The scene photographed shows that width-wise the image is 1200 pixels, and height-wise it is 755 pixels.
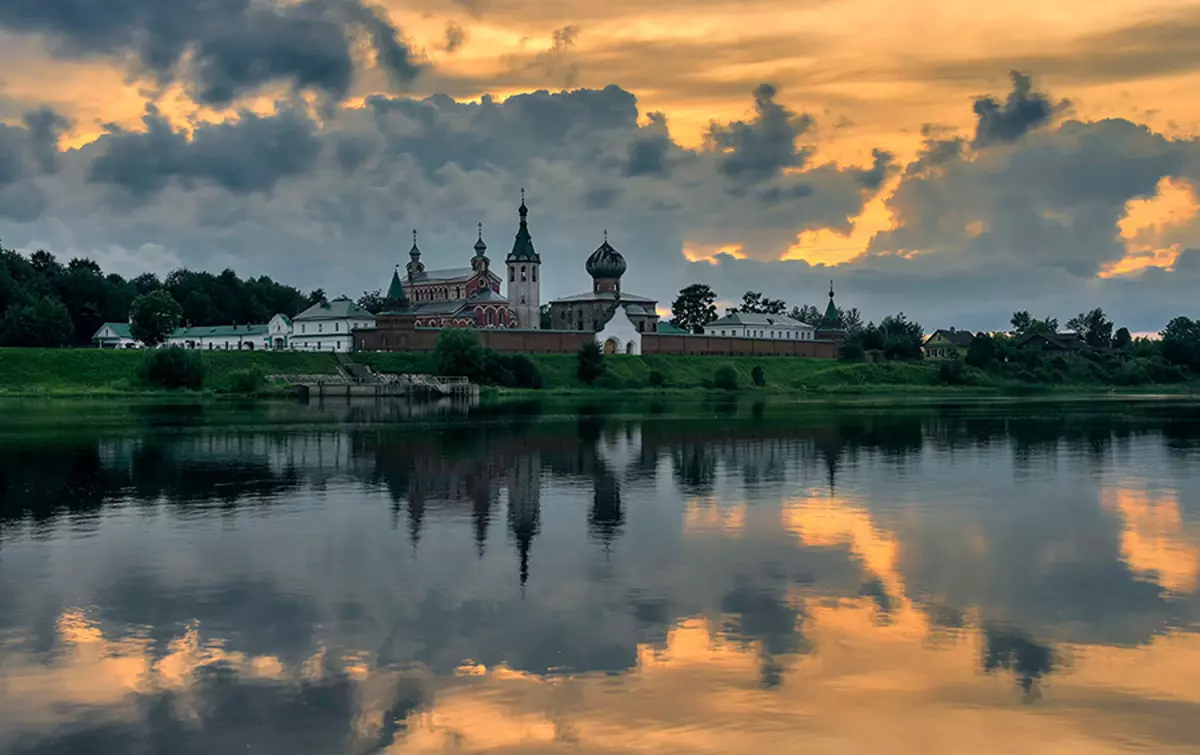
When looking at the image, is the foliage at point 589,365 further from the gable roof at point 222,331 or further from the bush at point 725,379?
the gable roof at point 222,331

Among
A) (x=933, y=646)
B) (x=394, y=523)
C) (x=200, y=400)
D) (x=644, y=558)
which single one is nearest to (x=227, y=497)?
(x=394, y=523)

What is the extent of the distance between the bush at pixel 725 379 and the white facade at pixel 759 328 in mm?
29416

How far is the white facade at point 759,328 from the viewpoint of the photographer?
13325 centimetres

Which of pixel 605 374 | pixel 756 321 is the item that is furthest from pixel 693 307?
pixel 605 374

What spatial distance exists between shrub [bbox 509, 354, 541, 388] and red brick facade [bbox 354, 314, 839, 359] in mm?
5620

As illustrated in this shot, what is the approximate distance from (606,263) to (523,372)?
3501 centimetres

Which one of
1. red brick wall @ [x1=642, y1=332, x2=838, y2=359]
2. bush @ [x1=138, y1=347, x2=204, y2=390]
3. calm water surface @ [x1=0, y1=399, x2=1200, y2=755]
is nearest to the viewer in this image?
calm water surface @ [x1=0, y1=399, x2=1200, y2=755]

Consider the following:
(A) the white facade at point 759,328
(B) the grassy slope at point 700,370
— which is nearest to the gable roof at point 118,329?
(B) the grassy slope at point 700,370

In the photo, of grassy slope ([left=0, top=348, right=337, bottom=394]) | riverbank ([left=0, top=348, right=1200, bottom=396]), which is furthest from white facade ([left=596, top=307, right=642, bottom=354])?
grassy slope ([left=0, top=348, right=337, bottom=394])

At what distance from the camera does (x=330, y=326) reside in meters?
106

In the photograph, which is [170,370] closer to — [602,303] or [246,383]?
[246,383]

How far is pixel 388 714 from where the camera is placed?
13.3m

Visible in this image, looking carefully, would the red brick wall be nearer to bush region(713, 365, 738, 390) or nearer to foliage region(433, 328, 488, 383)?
bush region(713, 365, 738, 390)

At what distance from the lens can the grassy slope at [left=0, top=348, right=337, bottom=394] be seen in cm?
7394
